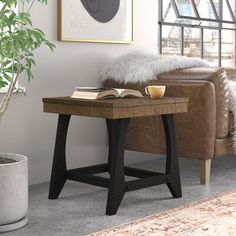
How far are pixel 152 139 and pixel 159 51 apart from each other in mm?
1201

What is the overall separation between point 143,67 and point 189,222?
128 cm

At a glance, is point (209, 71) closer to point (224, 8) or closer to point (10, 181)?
point (10, 181)

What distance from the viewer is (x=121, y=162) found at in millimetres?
2596

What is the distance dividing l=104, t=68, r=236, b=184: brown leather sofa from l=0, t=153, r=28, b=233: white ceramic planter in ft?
3.93

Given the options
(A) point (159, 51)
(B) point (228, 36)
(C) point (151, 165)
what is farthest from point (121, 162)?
(B) point (228, 36)

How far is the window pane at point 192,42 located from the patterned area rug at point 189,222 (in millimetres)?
2231

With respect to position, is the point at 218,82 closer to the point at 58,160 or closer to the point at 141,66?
the point at 141,66

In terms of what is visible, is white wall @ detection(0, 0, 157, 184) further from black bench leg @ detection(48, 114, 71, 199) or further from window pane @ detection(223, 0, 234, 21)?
window pane @ detection(223, 0, 234, 21)

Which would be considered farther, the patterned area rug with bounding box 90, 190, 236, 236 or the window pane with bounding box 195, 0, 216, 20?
the window pane with bounding box 195, 0, 216, 20

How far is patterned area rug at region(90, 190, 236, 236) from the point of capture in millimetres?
2264

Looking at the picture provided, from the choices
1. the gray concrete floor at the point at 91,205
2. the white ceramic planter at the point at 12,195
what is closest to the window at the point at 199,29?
the gray concrete floor at the point at 91,205

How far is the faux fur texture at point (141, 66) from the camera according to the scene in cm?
338

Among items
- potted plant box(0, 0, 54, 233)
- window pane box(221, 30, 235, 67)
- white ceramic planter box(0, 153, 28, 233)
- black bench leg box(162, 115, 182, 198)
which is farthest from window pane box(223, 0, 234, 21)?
white ceramic planter box(0, 153, 28, 233)

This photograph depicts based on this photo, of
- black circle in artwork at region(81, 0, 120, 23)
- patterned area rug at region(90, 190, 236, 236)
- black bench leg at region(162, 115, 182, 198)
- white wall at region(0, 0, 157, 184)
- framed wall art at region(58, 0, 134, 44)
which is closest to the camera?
patterned area rug at region(90, 190, 236, 236)
